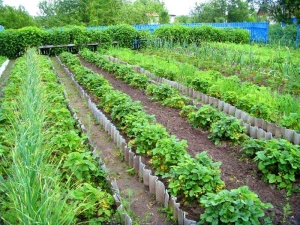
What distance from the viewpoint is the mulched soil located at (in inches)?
116

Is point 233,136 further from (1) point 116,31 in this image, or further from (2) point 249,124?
(1) point 116,31

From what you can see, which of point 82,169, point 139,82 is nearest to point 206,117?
point 82,169

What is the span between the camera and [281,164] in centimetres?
325

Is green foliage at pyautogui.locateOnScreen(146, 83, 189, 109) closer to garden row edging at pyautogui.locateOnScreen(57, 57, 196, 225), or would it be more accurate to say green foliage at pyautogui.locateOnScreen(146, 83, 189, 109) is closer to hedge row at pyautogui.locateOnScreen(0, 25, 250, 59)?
garden row edging at pyautogui.locateOnScreen(57, 57, 196, 225)

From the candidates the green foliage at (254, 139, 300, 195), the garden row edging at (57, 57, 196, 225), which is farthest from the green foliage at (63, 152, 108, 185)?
the green foliage at (254, 139, 300, 195)

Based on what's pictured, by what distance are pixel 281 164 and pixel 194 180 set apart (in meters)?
1.04

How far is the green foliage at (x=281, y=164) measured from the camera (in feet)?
10.5

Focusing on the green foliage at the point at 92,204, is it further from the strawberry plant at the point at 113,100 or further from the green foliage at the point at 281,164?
the strawberry plant at the point at 113,100

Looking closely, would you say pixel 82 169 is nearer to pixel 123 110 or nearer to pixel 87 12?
pixel 123 110

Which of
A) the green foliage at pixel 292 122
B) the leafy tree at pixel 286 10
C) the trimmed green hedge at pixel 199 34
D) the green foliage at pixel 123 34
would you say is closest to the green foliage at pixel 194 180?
the green foliage at pixel 292 122

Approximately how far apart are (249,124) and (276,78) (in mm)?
3611

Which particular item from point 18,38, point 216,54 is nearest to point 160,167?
point 216,54

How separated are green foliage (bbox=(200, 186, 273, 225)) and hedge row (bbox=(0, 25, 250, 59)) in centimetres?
1405

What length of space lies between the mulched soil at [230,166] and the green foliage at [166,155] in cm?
59
